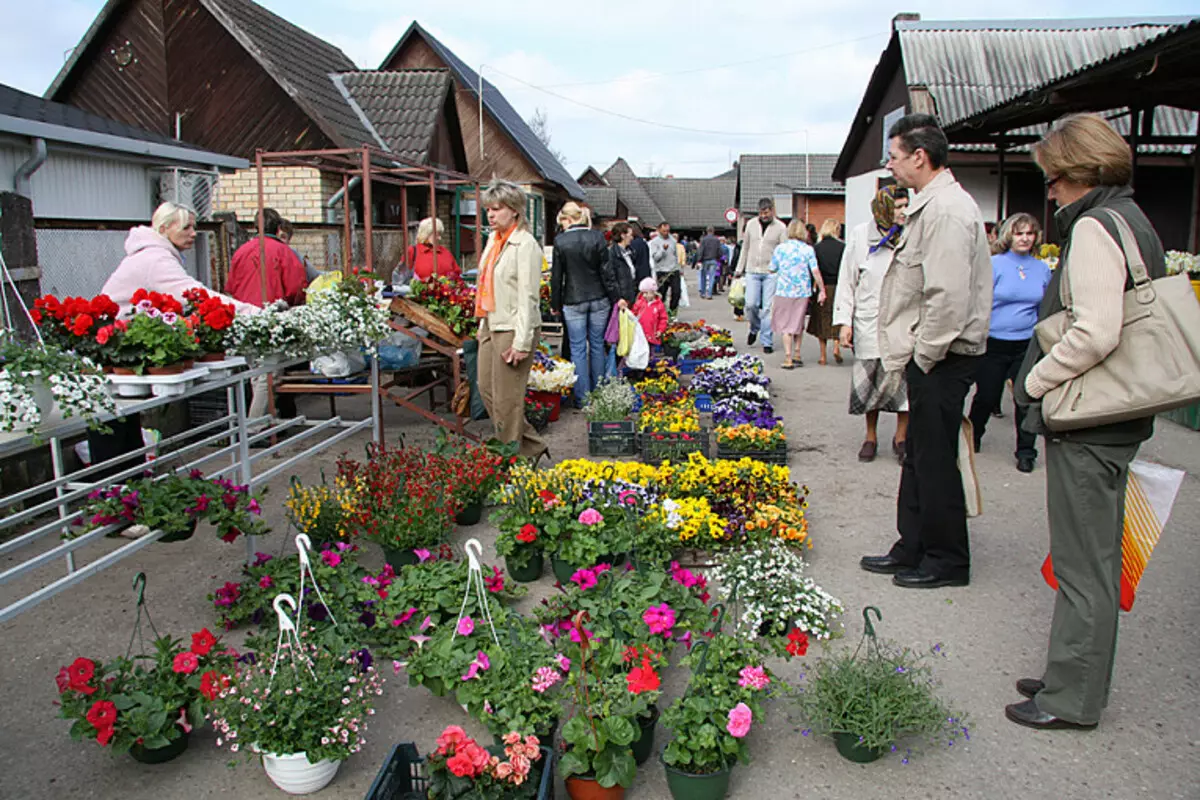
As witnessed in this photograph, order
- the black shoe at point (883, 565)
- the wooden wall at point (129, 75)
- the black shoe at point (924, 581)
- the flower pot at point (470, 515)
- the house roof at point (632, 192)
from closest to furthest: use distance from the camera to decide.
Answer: the black shoe at point (924, 581) < the black shoe at point (883, 565) < the flower pot at point (470, 515) < the wooden wall at point (129, 75) < the house roof at point (632, 192)

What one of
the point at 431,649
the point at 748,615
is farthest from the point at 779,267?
the point at 431,649

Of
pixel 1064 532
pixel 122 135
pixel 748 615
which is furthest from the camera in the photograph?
pixel 122 135

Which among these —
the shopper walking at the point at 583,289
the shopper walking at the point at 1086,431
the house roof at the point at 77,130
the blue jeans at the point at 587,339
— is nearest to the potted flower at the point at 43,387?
the shopper walking at the point at 1086,431

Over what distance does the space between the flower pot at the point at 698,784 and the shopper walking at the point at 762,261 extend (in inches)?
410

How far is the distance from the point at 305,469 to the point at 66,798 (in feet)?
13.4

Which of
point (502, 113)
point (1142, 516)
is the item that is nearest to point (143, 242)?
point (1142, 516)

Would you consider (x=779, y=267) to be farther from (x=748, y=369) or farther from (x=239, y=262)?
(x=239, y=262)

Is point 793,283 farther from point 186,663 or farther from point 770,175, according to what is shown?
point 770,175

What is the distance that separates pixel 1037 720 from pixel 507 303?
4007 millimetres

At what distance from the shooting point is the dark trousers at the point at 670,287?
17.0m

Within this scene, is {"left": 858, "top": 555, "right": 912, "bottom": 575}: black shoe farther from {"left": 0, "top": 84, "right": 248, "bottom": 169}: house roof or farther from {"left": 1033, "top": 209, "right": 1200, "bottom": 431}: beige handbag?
{"left": 0, "top": 84, "right": 248, "bottom": 169}: house roof

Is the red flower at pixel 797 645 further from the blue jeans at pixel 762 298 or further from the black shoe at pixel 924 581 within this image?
the blue jeans at pixel 762 298

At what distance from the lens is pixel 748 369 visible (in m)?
9.38

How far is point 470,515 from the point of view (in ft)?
18.7
